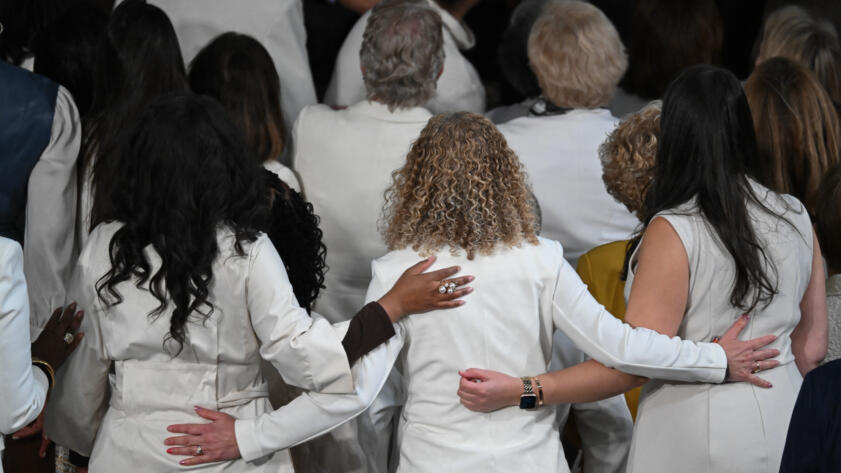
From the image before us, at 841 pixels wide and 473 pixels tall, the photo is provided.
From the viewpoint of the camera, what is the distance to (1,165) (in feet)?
9.62

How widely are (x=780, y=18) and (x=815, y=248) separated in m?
1.70

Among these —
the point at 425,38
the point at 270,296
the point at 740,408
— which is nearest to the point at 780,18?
the point at 425,38

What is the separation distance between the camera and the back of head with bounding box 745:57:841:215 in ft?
10.1

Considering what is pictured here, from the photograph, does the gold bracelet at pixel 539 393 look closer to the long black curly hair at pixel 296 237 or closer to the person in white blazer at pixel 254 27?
the long black curly hair at pixel 296 237

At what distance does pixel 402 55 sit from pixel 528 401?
122 centimetres

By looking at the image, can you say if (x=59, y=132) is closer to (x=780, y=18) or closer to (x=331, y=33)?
(x=331, y=33)

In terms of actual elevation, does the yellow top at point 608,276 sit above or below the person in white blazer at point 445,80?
below

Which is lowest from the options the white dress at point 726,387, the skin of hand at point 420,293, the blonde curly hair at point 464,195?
the white dress at point 726,387

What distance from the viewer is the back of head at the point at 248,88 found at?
3172 mm

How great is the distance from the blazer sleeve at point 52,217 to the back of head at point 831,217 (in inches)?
77.9

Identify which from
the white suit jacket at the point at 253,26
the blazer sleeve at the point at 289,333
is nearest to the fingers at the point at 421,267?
the blazer sleeve at the point at 289,333

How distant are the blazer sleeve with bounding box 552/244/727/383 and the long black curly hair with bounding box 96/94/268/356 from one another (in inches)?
26.5

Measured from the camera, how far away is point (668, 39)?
3.94 meters

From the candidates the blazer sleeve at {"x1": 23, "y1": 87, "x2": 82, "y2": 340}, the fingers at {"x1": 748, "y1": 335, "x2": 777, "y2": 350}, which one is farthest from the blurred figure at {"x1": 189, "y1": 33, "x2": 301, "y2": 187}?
the fingers at {"x1": 748, "y1": 335, "x2": 777, "y2": 350}
